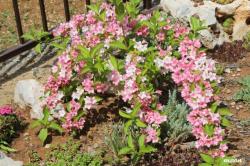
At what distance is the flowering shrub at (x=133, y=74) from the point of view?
14.3 feet

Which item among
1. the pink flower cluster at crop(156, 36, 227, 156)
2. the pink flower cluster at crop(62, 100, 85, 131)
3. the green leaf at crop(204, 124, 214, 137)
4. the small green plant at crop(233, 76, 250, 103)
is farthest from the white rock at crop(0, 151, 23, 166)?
the small green plant at crop(233, 76, 250, 103)

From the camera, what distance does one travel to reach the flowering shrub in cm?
437

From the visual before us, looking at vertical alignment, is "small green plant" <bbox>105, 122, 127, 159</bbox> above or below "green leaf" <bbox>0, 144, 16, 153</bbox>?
above

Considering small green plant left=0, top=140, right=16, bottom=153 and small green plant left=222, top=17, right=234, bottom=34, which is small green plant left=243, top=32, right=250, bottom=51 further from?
small green plant left=0, top=140, right=16, bottom=153

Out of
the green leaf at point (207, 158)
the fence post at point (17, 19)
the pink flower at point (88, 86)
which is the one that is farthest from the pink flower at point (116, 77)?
the fence post at point (17, 19)

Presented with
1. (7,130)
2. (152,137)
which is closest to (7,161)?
(7,130)

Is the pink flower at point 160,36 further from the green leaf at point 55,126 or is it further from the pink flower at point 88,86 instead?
the green leaf at point 55,126

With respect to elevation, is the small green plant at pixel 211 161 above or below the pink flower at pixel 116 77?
below

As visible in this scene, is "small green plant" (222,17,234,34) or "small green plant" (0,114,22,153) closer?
"small green plant" (0,114,22,153)

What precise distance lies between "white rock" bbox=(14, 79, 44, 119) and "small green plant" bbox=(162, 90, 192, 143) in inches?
51.3

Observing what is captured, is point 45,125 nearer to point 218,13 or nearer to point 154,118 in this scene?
point 154,118

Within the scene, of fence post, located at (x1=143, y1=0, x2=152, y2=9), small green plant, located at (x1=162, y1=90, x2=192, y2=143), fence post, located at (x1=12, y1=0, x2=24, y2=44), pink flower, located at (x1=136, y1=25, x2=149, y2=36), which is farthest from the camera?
fence post, located at (x1=143, y1=0, x2=152, y2=9)

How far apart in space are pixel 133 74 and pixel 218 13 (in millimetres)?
2580

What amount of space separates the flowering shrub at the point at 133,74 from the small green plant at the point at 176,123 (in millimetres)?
150
